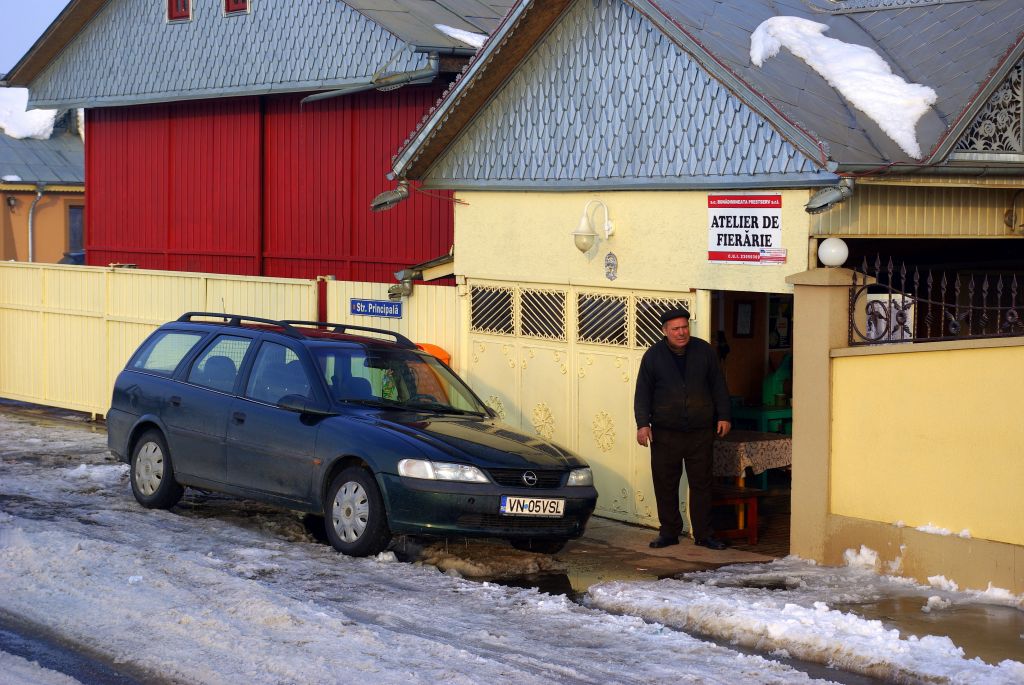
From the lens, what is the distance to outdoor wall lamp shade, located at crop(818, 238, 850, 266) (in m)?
10.4

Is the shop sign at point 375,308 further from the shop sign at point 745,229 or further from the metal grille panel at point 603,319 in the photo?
the shop sign at point 745,229

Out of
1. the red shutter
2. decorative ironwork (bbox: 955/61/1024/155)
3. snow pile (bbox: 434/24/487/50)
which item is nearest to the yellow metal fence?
snow pile (bbox: 434/24/487/50)

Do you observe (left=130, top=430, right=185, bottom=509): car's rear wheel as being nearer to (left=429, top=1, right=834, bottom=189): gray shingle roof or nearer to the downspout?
(left=429, top=1, right=834, bottom=189): gray shingle roof

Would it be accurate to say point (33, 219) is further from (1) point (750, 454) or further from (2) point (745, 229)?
(2) point (745, 229)

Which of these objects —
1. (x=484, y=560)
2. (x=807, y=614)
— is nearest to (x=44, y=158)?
(x=484, y=560)

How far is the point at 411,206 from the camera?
16.8m

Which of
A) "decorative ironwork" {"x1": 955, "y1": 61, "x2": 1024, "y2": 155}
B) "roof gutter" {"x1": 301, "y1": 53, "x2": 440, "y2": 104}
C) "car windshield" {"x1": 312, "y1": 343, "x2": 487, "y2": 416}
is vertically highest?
"roof gutter" {"x1": 301, "y1": 53, "x2": 440, "y2": 104}

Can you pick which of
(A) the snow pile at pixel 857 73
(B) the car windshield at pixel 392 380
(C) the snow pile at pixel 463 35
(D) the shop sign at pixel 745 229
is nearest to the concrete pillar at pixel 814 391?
(D) the shop sign at pixel 745 229

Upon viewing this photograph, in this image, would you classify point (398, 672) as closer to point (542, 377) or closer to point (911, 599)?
point (911, 599)

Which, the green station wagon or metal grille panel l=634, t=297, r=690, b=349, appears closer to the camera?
the green station wagon

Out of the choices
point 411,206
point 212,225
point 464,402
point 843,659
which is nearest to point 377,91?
point 411,206

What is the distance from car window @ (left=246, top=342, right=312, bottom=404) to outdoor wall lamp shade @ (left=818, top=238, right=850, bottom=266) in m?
3.83

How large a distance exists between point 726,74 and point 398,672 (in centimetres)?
557

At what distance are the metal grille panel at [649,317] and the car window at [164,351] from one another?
358 centimetres
